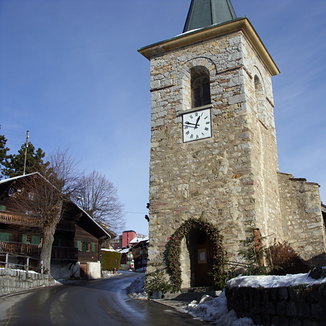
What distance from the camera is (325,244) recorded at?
43.7ft

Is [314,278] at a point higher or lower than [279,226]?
lower

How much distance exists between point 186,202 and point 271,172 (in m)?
3.43

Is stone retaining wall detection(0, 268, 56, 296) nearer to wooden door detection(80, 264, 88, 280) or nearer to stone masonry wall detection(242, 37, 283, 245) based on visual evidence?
wooden door detection(80, 264, 88, 280)

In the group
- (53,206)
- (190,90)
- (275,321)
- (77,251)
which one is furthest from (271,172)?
(77,251)

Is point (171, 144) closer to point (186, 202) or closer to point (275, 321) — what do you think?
point (186, 202)

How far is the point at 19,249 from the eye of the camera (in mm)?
23078

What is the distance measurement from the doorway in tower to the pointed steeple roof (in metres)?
7.68

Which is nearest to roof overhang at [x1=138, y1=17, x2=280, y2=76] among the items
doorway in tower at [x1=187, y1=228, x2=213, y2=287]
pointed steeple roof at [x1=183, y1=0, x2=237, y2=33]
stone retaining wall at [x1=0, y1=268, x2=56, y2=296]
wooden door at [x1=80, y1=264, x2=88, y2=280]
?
pointed steeple roof at [x1=183, y1=0, x2=237, y2=33]

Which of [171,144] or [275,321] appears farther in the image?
[171,144]

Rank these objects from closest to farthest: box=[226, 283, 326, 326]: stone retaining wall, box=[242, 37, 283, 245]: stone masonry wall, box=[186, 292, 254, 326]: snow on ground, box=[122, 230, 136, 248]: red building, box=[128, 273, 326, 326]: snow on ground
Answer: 1. box=[226, 283, 326, 326]: stone retaining wall
2. box=[128, 273, 326, 326]: snow on ground
3. box=[186, 292, 254, 326]: snow on ground
4. box=[242, 37, 283, 245]: stone masonry wall
5. box=[122, 230, 136, 248]: red building

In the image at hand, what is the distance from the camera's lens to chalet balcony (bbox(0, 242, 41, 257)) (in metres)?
22.3

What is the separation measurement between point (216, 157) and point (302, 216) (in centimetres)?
379

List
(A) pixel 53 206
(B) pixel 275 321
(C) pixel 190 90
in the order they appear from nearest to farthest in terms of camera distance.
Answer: (B) pixel 275 321 → (C) pixel 190 90 → (A) pixel 53 206

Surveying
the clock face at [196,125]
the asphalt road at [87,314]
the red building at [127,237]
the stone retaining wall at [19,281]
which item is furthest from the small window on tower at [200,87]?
the red building at [127,237]
